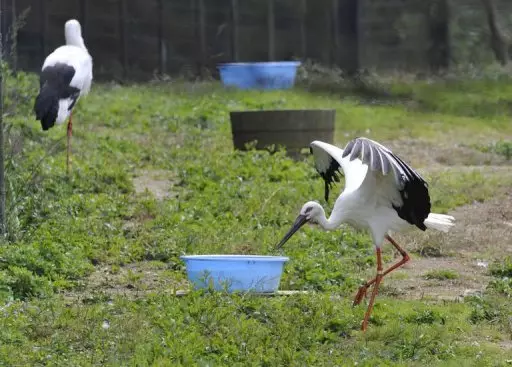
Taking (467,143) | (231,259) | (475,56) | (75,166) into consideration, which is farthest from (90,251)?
(475,56)

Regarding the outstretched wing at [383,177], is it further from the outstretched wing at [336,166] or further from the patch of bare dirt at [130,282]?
the patch of bare dirt at [130,282]

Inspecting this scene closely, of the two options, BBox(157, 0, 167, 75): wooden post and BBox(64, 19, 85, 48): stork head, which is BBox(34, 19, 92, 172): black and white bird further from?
BBox(157, 0, 167, 75): wooden post

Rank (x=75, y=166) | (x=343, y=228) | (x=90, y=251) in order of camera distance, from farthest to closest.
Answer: (x=75, y=166) → (x=343, y=228) → (x=90, y=251)

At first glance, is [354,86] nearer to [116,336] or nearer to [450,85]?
[450,85]

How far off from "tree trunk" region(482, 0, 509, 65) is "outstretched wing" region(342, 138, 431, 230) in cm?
1162

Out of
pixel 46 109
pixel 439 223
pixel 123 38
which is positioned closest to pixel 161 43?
pixel 123 38

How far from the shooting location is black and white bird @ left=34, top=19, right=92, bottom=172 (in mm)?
11406

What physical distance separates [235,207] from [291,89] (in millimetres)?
7541

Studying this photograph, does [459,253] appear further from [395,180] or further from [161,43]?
[161,43]

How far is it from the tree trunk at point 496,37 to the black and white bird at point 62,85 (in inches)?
299

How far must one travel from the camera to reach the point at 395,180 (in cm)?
732

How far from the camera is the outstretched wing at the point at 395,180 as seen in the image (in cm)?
677

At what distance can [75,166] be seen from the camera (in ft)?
37.1

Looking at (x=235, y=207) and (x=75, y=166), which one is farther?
(x=75, y=166)
